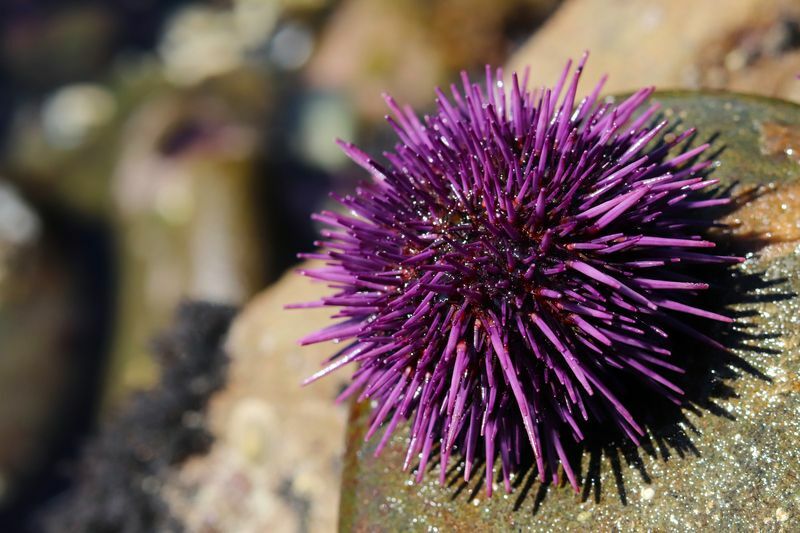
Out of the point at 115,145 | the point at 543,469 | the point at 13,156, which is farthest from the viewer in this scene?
the point at 13,156

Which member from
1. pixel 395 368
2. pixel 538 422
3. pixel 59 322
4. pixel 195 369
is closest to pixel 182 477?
pixel 195 369

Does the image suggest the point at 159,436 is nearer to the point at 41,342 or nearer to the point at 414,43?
the point at 41,342

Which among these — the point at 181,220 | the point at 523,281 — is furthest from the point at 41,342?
the point at 523,281

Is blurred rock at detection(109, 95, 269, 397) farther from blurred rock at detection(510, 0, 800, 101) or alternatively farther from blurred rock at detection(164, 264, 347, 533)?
blurred rock at detection(510, 0, 800, 101)

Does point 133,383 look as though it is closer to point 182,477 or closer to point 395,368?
point 182,477

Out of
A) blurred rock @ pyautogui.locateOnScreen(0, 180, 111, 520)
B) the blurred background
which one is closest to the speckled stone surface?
the blurred background

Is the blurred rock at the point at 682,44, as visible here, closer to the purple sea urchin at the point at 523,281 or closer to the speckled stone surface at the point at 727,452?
the speckled stone surface at the point at 727,452

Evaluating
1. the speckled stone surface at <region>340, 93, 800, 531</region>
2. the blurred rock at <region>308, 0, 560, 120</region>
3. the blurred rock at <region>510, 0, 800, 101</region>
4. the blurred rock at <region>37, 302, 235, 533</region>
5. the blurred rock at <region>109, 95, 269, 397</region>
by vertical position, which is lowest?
the speckled stone surface at <region>340, 93, 800, 531</region>
